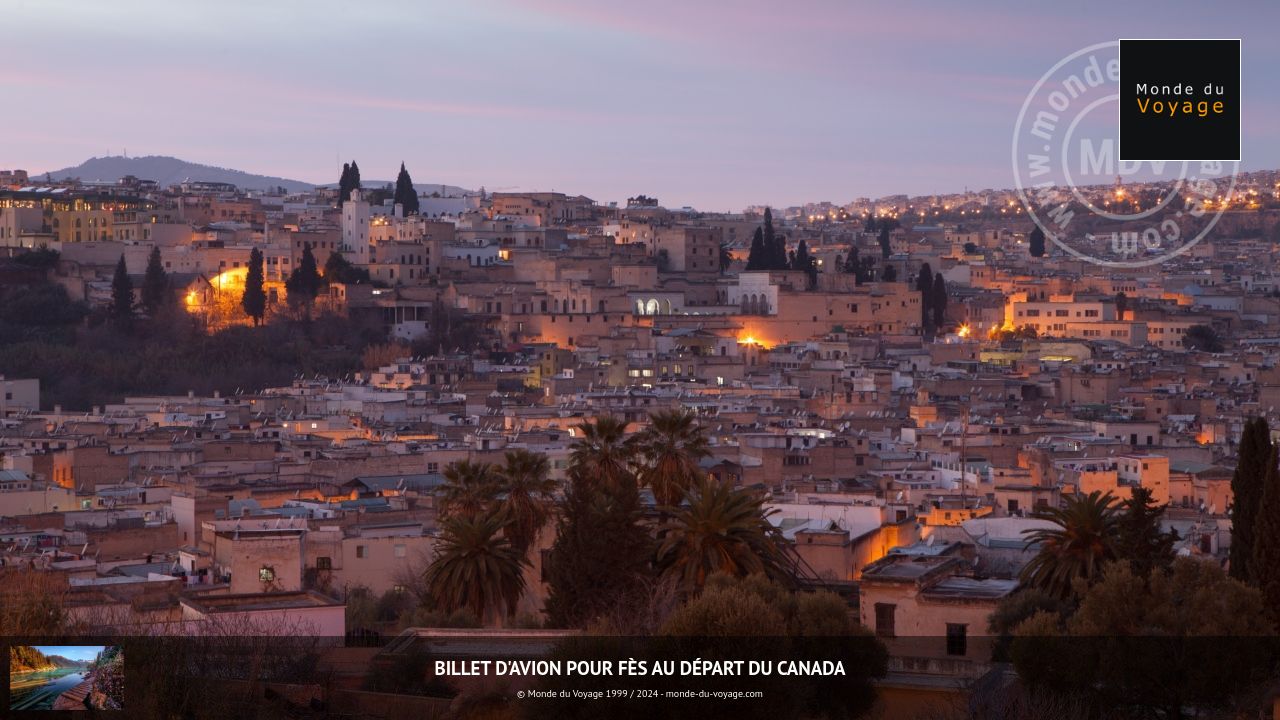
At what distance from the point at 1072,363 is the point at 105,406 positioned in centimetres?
2073

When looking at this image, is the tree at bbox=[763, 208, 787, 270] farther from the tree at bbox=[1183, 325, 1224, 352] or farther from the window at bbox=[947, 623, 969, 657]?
the window at bbox=[947, 623, 969, 657]

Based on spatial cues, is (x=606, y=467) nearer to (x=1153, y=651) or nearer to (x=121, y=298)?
(x=1153, y=651)

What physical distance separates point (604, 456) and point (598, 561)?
2.21 m

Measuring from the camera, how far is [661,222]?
66562mm

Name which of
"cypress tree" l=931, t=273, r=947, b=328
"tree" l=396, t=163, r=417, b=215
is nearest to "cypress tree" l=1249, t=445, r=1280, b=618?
"cypress tree" l=931, t=273, r=947, b=328

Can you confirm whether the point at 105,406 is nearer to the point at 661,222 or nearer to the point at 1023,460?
the point at 1023,460

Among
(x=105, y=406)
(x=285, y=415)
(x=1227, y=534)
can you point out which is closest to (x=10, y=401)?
(x=105, y=406)

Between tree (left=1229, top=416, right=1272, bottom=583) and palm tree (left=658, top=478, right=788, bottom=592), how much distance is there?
3.35 metres

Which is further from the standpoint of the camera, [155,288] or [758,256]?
[758,256]

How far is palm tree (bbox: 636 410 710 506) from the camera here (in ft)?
58.7

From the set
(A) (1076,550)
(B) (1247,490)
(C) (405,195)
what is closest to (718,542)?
(A) (1076,550)

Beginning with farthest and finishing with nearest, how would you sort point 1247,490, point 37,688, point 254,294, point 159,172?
1. point 159,172
2. point 254,294
3. point 1247,490
4. point 37,688

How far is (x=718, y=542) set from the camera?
15492 mm

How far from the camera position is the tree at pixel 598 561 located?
1571 centimetres
